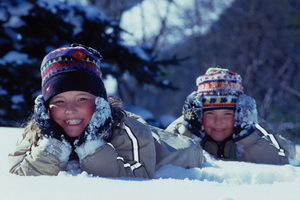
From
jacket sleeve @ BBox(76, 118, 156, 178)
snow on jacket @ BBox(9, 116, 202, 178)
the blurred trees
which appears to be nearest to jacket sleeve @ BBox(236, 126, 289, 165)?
snow on jacket @ BBox(9, 116, 202, 178)

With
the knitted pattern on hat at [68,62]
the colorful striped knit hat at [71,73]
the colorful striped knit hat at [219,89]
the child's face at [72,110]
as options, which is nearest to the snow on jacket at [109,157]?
the child's face at [72,110]

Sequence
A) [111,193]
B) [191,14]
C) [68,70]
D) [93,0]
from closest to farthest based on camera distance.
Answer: [111,193], [68,70], [93,0], [191,14]

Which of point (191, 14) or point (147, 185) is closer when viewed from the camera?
point (147, 185)

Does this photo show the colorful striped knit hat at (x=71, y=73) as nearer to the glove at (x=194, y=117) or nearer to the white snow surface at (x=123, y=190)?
the white snow surface at (x=123, y=190)

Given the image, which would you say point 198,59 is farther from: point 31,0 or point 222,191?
point 222,191

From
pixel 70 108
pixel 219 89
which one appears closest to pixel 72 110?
pixel 70 108

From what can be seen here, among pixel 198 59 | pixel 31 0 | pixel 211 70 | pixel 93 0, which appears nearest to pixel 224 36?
pixel 198 59

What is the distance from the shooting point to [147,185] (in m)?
1.66

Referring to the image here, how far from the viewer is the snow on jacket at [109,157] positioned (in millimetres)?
2080

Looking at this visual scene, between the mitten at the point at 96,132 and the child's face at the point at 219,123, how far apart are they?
1.51 meters

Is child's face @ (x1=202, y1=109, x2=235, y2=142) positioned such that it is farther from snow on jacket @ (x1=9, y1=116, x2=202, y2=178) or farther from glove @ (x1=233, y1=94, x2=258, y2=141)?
snow on jacket @ (x1=9, y1=116, x2=202, y2=178)

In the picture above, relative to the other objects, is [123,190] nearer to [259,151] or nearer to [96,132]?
[96,132]

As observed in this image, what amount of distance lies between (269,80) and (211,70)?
14.2m

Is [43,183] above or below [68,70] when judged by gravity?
below
